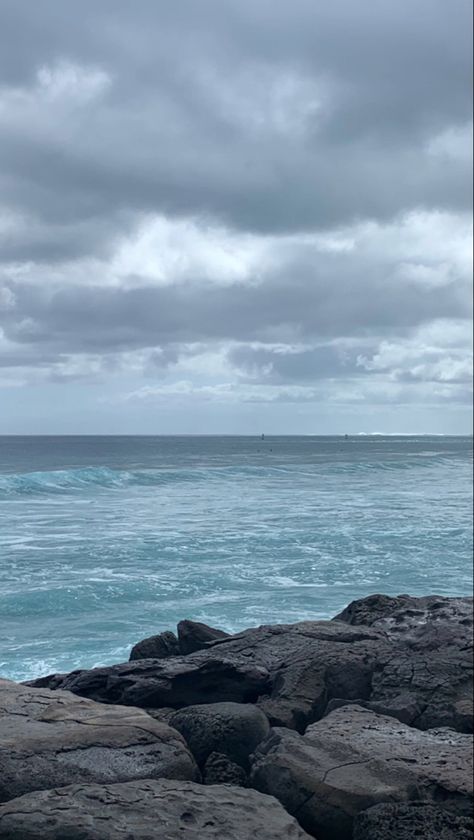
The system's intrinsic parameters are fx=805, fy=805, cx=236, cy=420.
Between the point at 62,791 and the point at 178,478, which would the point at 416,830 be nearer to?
the point at 62,791

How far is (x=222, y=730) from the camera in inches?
182

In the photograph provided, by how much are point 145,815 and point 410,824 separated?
132 cm

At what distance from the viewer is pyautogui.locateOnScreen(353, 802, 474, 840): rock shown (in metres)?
3.77

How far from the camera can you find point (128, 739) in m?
4.02

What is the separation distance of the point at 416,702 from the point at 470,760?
87 centimetres

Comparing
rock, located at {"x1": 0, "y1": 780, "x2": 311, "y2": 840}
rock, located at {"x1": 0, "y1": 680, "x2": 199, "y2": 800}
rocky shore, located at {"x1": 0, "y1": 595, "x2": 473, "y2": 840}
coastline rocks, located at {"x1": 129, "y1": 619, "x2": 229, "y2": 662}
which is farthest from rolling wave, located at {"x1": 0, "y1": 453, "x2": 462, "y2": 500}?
rock, located at {"x1": 0, "y1": 780, "x2": 311, "y2": 840}

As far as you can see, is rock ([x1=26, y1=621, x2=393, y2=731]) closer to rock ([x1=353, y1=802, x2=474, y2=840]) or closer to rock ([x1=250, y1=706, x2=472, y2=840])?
rock ([x1=250, y1=706, x2=472, y2=840])

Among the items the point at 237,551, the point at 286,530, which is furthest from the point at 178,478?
the point at 237,551

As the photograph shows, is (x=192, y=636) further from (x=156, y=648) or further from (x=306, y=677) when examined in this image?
(x=306, y=677)

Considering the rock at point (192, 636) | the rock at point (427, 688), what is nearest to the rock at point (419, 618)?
the rock at point (427, 688)

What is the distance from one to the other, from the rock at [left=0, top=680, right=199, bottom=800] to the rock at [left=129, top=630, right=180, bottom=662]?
1.94 m

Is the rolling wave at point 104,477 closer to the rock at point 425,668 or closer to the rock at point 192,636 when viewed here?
the rock at point 192,636

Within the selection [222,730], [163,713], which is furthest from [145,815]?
[163,713]

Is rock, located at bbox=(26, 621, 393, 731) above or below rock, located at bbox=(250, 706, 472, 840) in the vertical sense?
above
